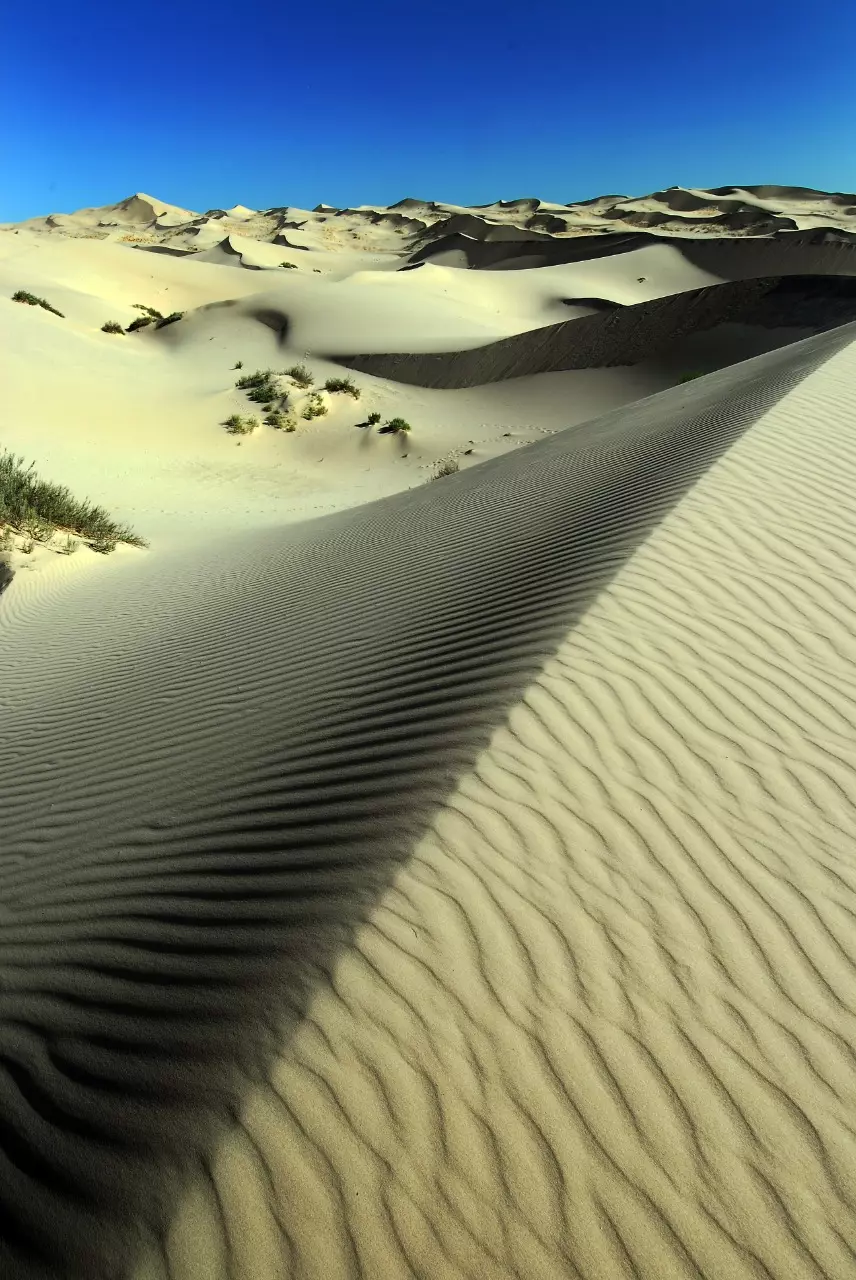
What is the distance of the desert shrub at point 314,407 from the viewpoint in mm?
18516

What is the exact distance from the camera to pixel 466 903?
85.1 inches

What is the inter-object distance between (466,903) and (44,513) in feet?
32.5

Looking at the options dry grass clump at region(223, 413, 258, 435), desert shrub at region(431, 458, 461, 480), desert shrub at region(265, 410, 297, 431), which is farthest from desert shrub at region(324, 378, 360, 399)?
desert shrub at region(431, 458, 461, 480)

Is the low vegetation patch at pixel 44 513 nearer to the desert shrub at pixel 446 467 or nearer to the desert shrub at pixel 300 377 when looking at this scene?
the desert shrub at pixel 446 467

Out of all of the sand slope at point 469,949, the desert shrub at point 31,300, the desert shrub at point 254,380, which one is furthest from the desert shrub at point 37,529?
the desert shrub at point 31,300

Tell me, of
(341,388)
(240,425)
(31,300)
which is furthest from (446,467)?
(31,300)

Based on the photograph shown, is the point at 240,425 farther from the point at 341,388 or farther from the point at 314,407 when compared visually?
the point at 341,388

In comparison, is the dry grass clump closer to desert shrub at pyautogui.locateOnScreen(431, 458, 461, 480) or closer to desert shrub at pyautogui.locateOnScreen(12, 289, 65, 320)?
desert shrub at pyautogui.locateOnScreen(431, 458, 461, 480)

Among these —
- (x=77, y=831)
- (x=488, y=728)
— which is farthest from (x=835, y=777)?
(x=77, y=831)

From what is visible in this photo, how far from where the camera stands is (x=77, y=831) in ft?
11.2

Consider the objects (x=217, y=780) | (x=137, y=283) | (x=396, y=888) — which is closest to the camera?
(x=396, y=888)

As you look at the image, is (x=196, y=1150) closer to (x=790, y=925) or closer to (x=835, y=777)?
(x=790, y=925)

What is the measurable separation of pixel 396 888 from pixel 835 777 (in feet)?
5.55

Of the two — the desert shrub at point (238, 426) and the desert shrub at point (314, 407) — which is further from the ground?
the desert shrub at point (314, 407)
